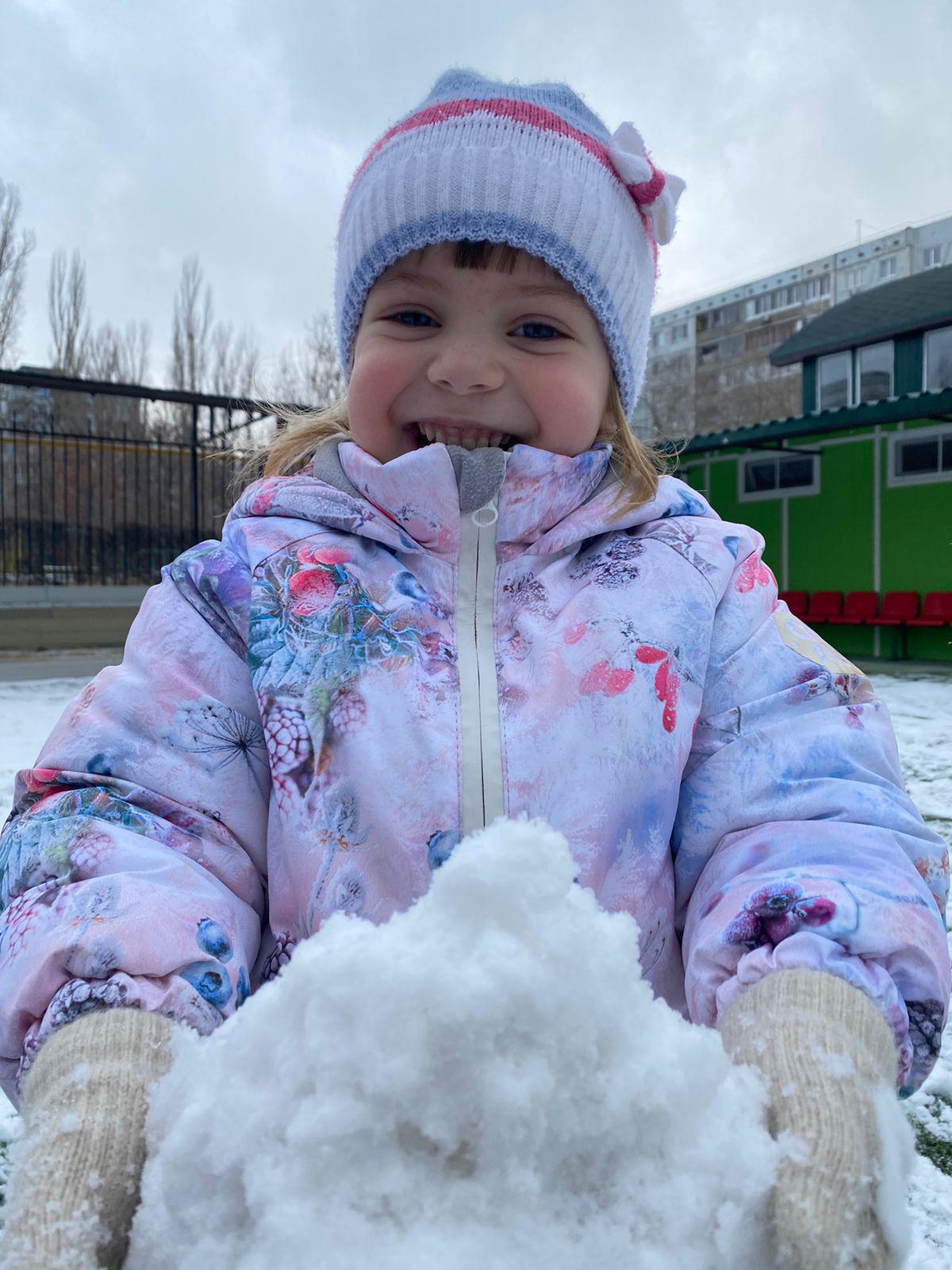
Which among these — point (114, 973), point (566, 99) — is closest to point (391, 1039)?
point (114, 973)

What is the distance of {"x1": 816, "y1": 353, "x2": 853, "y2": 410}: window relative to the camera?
17.0m

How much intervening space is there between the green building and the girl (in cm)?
→ 1057

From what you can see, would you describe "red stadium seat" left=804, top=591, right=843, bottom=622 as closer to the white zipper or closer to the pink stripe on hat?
the pink stripe on hat

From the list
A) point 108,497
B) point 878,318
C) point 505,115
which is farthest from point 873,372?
point 505,115

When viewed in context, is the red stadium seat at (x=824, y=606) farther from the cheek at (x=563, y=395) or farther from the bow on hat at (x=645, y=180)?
the cheek at (x=563, y=395)

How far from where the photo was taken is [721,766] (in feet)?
3.88

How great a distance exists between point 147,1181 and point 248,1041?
0.42 feet

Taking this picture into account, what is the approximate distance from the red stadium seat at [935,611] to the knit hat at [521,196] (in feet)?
35.4

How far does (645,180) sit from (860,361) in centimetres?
1692

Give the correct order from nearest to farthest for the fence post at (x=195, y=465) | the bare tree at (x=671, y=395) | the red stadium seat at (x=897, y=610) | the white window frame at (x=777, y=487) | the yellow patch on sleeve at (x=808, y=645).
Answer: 1. the yellow patch on sleeve at (x=808, y=645)
2. the fence post at (x=195, y=465)
3. the red stadium seat at (x=897, y=610)
4. the white window frame at (x=777, y=487)
5. the bare tree at (x=671, y=395)

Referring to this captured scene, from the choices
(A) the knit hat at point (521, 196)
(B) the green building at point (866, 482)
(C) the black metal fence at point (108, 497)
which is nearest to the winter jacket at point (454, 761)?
(A) the knit hat at point (521, 196)

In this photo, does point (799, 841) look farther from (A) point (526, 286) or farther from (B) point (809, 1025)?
(A) point (526, 286)

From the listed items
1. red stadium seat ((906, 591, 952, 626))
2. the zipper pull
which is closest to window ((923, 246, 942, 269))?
red stadium seat ((906, 591, 952, 626))

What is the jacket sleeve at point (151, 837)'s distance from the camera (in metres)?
0.91
